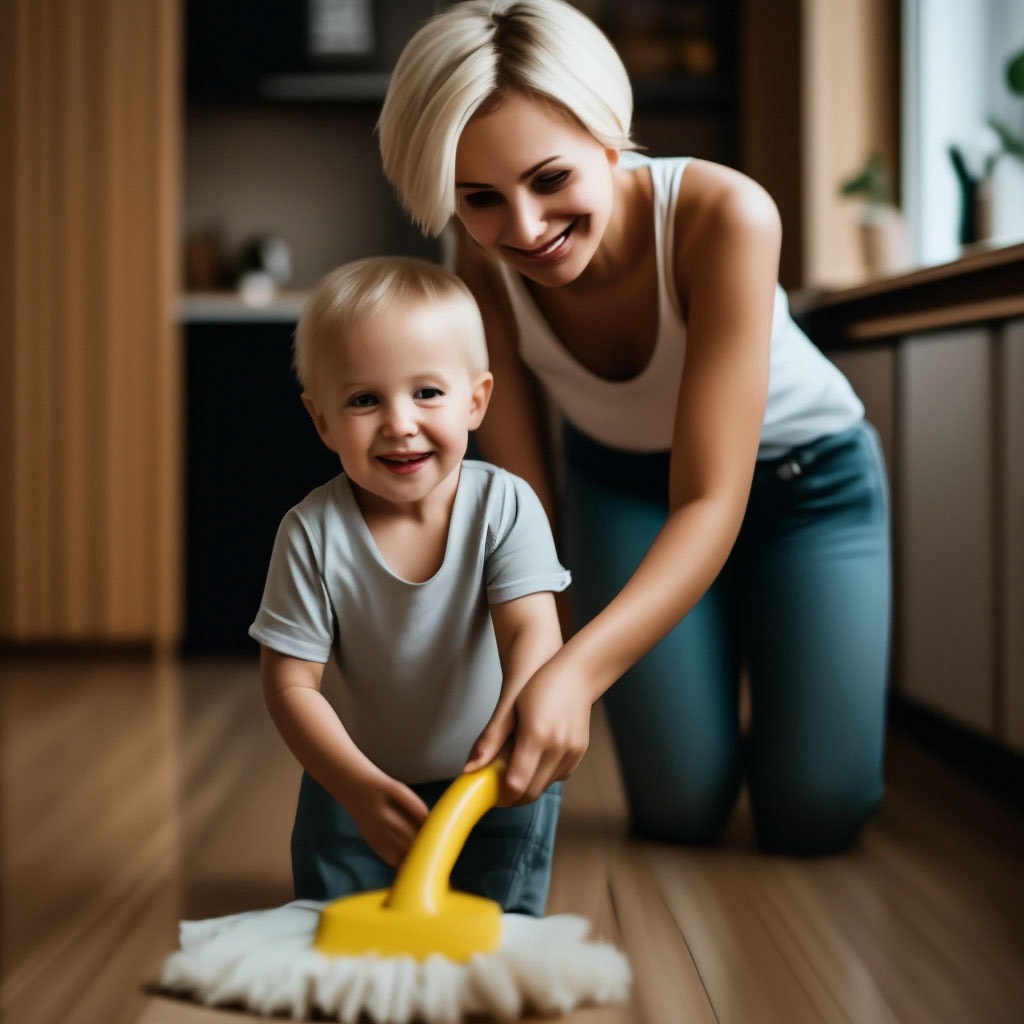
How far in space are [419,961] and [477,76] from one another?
396 mm

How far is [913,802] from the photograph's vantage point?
1129 millimetres

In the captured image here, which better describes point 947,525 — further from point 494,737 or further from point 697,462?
point 494,737

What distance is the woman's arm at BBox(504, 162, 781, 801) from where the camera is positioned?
0.56m

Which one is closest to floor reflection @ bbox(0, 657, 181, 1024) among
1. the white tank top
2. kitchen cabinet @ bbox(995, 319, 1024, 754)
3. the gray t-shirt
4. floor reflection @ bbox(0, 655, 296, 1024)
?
floor reflection @ bbox(0, 655, 296, 1024)

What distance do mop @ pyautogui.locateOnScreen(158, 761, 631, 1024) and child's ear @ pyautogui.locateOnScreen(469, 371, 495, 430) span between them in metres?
0.16

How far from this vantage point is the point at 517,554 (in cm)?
59

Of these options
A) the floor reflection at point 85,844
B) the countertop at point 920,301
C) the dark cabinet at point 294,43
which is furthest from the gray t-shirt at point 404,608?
the dark cabinet at point 294,43

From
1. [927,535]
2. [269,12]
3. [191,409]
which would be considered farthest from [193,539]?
[927,535]

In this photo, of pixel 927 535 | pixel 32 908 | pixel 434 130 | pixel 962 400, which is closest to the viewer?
pixel 434 130

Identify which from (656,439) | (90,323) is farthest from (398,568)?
(90,323)

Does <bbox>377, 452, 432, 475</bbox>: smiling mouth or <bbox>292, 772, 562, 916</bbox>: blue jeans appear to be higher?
<bbox>377, 452, 432, 475</bbox>: smiling mouth

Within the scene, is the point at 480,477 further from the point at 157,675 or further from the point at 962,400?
the point at 157,675

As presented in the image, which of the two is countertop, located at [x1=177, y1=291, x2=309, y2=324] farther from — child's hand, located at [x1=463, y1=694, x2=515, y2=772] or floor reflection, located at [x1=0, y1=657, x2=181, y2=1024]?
child's hand, located at [x1=463, y1=694, x2=515, y2=772]

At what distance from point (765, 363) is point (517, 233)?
18 centimetres
